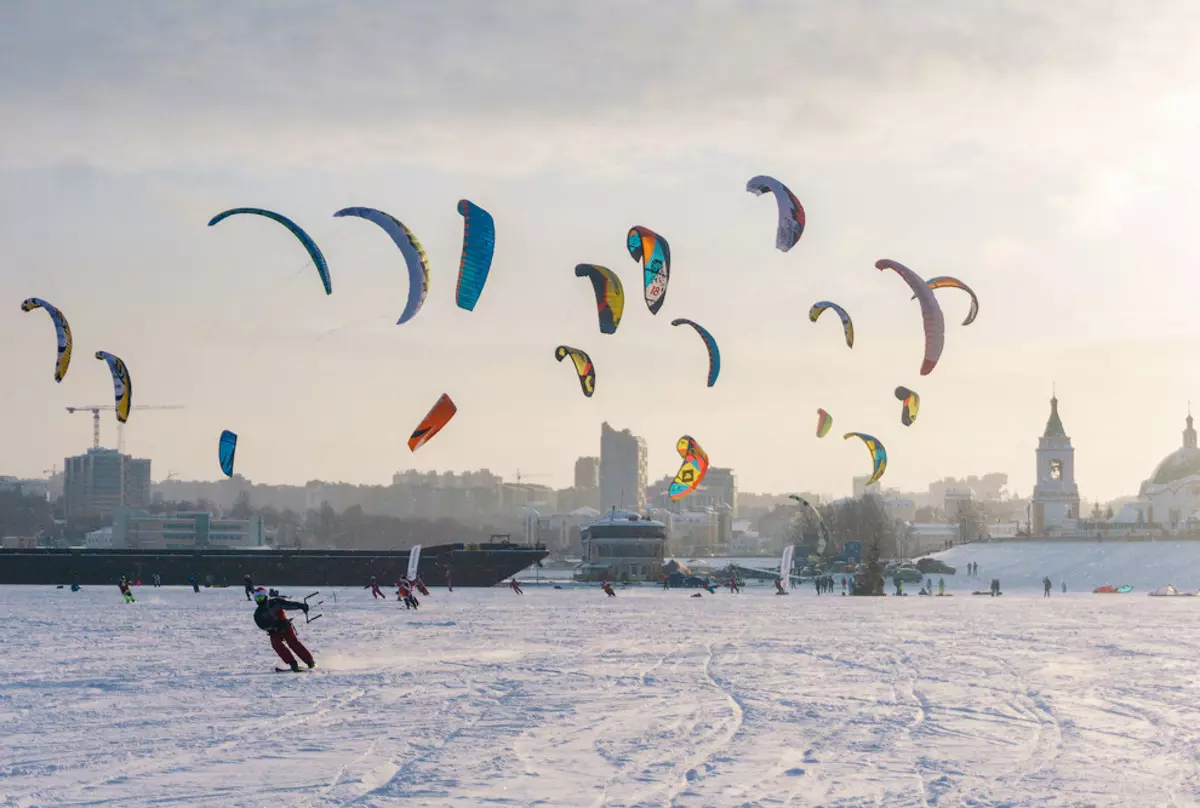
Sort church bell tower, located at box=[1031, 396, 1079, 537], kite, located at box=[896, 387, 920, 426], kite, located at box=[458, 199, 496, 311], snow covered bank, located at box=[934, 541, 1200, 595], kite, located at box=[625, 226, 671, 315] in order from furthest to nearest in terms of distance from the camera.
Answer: church bell tower, located at box=[1031, 396, 1079, 537]
snow covered bank, located at box=[934, 541, 1200, 595]
kite, located at box=[896, 387, 920, 426]
kite, located at box=[625, 226, 671, 315]
kite, located at box=[458, 199, 496, 311]

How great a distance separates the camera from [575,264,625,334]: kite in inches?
1444

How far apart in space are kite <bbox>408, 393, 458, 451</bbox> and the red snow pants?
64.7 feet

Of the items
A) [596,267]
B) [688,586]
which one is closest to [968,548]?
[688,586]

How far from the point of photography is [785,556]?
56938 mm

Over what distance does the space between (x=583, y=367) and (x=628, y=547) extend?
4992 centimetres

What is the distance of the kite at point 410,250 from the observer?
3231 centimetres

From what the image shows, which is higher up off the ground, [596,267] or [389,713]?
[596,267]

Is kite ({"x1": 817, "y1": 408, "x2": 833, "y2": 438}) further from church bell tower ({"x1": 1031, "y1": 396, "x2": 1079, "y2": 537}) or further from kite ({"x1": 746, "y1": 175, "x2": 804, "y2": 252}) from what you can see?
church bell tower ({"x1": 1031, "y1": 396, "x2": 1079, "y2": 537})

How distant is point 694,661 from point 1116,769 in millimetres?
9194

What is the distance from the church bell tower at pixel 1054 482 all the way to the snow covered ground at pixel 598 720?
104049 mm

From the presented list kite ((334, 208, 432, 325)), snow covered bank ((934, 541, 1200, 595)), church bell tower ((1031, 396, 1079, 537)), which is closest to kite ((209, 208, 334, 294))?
kite ((334, 208, 432, 325))

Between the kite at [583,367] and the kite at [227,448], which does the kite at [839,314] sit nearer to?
the kite at [583,367]

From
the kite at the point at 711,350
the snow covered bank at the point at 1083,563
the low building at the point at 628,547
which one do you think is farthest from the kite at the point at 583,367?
the low building at the point at 628,547

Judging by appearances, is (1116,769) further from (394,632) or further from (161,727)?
(394,632)
